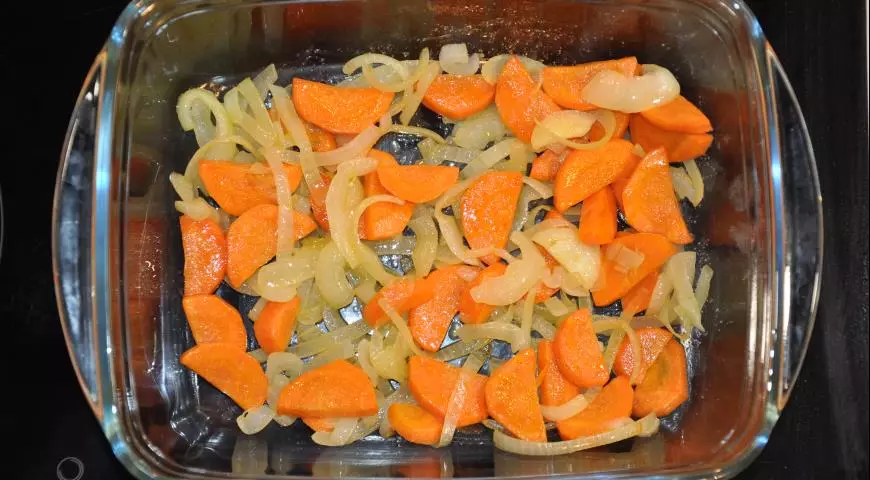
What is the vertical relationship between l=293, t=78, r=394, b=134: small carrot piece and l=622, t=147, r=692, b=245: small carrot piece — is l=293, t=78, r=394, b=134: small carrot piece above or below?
above

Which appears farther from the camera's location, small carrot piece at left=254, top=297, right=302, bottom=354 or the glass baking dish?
small carrot piece at left=254, top=297, right=302, bottom=354

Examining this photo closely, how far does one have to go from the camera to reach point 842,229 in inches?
75.5

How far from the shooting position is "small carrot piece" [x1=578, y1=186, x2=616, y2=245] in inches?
67.2

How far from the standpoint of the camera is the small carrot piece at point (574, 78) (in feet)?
5.70

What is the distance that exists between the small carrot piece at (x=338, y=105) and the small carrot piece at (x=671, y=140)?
631 mm

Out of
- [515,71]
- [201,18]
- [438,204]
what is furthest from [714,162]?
[201,18]

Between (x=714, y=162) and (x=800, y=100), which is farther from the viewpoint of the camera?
(x=800, y=100)

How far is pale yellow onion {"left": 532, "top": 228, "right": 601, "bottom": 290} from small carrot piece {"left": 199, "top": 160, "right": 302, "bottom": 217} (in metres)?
0.64

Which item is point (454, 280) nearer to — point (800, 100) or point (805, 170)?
point (805, 170)

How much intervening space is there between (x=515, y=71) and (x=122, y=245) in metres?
1.03

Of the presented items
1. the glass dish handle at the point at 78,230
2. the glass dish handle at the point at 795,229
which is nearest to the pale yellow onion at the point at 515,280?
the glass dish handle at the point at 795,229

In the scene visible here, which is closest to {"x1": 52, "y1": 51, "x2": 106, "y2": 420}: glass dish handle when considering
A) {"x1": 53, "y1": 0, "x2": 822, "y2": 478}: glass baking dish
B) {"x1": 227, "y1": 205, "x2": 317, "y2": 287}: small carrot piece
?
{"x1": 53, "y1": 0, "x2": 822, "y2": 478}: glass baking dish

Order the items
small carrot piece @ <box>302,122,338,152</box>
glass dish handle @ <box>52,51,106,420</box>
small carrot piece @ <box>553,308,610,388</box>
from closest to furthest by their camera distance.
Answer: glass dish handle @ <box>52,51,106,420</box> → small carrot piece @ <box>553,308,610,388</box> → small carrot piece @ <box>302,122,338,152</box>

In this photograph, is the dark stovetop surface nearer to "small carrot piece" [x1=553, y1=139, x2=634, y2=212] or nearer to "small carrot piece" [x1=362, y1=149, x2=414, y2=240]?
"small carrot piece" [x1=553, y1=139, x2=634, y2=212]
